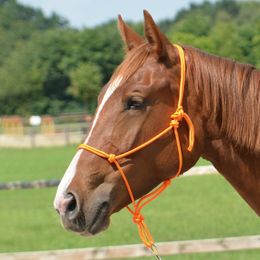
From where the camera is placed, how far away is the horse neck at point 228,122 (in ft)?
8.92

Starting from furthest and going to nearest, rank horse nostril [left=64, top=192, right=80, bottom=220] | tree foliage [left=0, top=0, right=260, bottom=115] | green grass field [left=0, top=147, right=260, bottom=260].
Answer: tree foliage [left=0, top=0, right=260, bottom=115] → green grass field [left=0, top=147, right=260, bottom=260] → horse nostril [left=64, top=192, right=80, bottom=220]

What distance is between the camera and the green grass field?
325 inches

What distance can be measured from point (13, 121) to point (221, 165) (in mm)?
38496

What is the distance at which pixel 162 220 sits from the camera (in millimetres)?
9828

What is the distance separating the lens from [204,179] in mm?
15562

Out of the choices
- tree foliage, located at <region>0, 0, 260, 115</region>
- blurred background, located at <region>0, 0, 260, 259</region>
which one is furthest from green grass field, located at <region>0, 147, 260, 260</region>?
tree foliage, located at <region>0, 0, 260, 115</region>

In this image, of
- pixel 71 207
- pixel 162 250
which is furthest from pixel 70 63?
pixel 71 207

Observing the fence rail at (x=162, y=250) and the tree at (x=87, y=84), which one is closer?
the fence rail at (x=162, y=250)

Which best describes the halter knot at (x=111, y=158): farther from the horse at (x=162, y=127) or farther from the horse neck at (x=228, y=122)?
the horse neck at (x=228, y=122)

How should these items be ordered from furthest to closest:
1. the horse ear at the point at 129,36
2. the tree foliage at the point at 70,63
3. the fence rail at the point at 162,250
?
the tree foliage at the point at 70,63 < the fence rail at the point at 162,250 < the horse ear at the point at 129,36

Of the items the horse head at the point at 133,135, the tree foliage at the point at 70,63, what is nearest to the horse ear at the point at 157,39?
the horse head at the point at 133,135

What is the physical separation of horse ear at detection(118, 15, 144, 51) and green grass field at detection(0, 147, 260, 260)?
4.55m

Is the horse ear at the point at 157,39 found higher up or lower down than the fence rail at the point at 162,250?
higher up

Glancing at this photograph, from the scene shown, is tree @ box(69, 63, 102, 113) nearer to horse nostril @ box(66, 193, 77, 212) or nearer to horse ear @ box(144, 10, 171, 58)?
horse ear @ box(144, 10, 171, 58)
